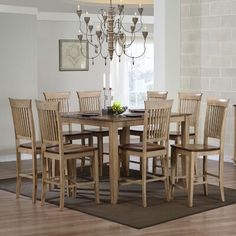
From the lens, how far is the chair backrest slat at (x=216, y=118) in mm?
6027

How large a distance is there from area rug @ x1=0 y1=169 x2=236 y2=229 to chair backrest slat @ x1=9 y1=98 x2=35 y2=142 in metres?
0.69

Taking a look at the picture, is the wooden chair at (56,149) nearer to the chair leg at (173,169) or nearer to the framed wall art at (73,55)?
the chair leg at (173,169)

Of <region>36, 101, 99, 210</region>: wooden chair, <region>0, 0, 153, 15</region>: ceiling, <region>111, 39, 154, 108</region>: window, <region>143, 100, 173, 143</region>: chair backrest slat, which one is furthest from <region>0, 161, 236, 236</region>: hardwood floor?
<region>111, 39, 154, 108</region>: window

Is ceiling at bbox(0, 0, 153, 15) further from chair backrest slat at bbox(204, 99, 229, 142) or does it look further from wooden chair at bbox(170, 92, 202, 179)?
chair backrest slat at bbox(204, 99, 229, 142)

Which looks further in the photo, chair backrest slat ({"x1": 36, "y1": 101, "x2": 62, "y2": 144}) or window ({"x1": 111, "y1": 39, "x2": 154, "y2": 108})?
window ({"x1": 111, "y1": 39, "x2": 154, "y2": 108})

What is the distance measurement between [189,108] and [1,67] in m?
2.88

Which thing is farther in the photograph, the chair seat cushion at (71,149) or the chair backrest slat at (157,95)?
the chair backrest slat at (157,95)

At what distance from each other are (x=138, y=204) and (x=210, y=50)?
3.36 meters

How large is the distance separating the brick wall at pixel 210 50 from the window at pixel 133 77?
2729mm

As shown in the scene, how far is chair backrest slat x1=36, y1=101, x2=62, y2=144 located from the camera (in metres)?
5.74

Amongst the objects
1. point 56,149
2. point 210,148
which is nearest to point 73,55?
point 56,149

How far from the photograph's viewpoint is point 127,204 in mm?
5949

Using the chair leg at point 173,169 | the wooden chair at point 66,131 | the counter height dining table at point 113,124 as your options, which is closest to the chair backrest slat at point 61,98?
the wooden chair at point 66,131

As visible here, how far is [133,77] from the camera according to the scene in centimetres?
1186
